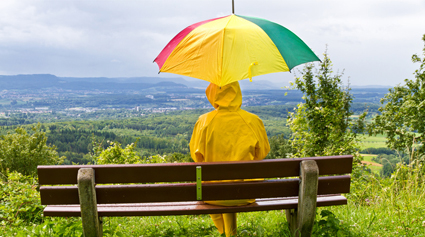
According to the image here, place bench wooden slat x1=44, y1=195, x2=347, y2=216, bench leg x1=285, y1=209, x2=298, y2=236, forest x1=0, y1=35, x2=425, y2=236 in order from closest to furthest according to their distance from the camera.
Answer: bench wooden slat x1=44, y1=195, x2=347, y2=216 → bench leg x1=285, y1=209, x2=298, y2=236 → forest x1=0, y1=35, x2=425, y2=236

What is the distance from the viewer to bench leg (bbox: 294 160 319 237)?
206 cm

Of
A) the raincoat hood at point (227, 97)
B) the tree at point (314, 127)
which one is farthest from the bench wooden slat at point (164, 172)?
the tree at point (314, 127)

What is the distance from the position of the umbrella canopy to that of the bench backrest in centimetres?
61

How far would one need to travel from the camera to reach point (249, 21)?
243cm

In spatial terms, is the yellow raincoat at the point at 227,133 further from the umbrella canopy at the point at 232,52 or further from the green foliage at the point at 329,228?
the green foliage at the point at 329,228

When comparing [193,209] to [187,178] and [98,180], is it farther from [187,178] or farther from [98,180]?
[98,180]

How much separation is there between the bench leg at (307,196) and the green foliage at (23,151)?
30.7 metres

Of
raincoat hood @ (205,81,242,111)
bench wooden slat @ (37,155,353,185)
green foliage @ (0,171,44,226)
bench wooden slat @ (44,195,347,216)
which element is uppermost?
raincoat hood @ (205,81,242,111)

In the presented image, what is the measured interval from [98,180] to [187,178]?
1.93 ft

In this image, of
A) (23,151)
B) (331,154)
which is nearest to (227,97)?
(331,154)

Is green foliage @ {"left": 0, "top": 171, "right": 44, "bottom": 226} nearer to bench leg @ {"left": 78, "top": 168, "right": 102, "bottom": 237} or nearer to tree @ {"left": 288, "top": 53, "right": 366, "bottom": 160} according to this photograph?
bench leg @ {"left": 78, "top": 168, "right": 102, "bottom": 237}

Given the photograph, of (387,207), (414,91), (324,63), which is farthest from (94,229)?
(414,91)

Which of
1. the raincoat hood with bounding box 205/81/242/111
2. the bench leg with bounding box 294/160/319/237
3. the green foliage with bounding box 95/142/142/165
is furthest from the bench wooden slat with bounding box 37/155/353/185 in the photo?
the green foliage with bounding box 95/142/142/165

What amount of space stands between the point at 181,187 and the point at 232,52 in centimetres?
101
